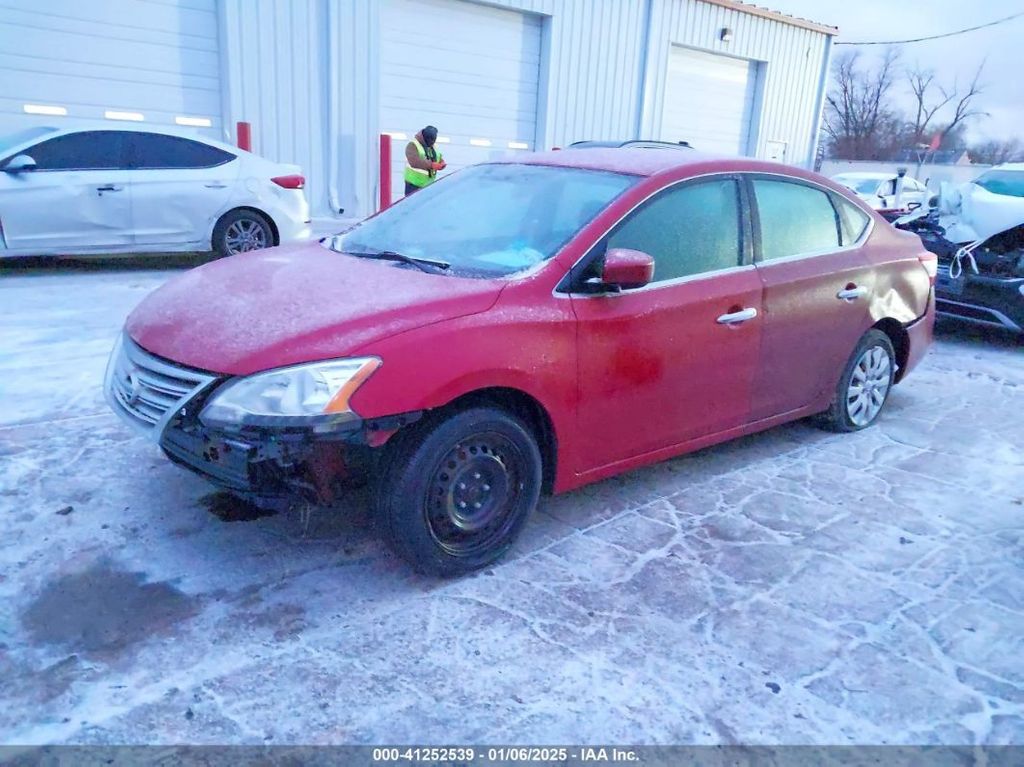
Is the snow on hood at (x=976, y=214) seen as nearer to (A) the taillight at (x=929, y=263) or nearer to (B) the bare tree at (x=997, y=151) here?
(A) the taillight at (x=929, y=263)

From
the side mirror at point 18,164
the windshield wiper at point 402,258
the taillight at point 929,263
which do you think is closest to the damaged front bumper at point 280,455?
the windshield wiper at point 402,258

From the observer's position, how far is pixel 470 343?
2965mm

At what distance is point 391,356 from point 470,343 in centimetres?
31

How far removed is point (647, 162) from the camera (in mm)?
3910

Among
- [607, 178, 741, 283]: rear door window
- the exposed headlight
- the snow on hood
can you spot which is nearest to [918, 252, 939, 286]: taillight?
[607, 178, 741, 283]: rear door window

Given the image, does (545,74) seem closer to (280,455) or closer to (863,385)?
(863,385)

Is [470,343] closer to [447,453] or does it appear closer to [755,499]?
[447,453]

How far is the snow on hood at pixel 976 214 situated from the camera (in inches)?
299

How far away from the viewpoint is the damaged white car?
7.38 m

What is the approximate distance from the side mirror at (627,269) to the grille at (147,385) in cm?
153

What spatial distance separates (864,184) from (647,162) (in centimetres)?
1458

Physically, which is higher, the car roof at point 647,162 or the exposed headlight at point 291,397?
the car roof at point 647,162

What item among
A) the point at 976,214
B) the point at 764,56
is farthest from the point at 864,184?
the point at 976,214

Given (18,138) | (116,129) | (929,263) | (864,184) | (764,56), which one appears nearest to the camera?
(929,263)
